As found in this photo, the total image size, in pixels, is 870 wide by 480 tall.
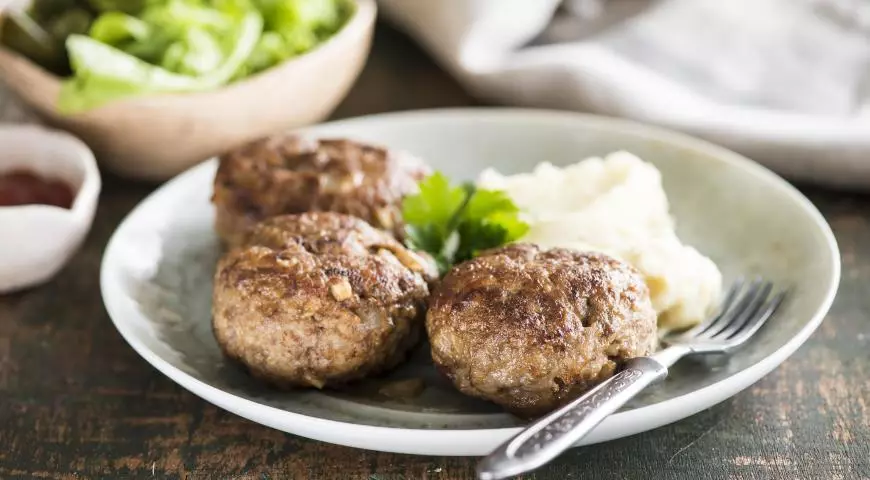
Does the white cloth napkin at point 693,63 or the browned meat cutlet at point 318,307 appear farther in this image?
the white cloth napkin at point 693,63

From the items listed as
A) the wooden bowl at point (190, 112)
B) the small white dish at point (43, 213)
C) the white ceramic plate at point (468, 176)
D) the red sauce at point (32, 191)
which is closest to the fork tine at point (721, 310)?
the white ceramic plate at point (468, 176)

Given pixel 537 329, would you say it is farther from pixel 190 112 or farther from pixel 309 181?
pixel 190 112

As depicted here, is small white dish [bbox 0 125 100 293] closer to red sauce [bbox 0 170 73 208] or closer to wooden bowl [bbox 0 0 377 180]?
red sauce [bbox 0 170 73 208]

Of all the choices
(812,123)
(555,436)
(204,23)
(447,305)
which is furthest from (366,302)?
(812,123)

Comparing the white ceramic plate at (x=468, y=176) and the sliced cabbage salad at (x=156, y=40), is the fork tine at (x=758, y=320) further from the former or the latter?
the sliced cabbage salad at (x=156, y=40)

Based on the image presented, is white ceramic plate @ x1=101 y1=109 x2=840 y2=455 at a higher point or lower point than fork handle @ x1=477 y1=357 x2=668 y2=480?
lower

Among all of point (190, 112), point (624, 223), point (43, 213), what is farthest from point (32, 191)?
point (624, 223)

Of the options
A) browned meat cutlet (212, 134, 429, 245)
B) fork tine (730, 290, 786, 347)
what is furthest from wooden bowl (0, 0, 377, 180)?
fork tine (730, 290, 786, 347)

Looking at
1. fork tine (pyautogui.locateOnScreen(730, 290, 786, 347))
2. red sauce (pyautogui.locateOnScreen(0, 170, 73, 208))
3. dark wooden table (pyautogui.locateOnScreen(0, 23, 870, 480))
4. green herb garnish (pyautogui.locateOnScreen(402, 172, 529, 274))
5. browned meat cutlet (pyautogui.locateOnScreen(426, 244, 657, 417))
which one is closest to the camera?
browned meat cutlet (pyautogui.locateOnScreen(426, 244, 657, 417))

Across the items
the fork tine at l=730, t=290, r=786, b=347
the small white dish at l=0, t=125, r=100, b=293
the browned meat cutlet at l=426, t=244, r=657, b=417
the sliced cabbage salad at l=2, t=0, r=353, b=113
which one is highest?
the browned meat cutlet at l=426, t=244, r=657, b=417
